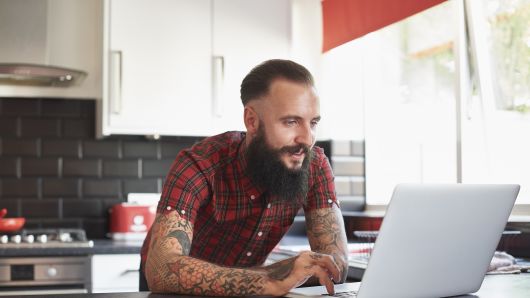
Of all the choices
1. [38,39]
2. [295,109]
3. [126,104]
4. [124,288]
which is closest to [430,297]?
[295,109]

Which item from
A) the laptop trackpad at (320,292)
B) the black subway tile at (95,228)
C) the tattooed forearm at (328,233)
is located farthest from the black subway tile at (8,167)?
the laptop trackpad at (320,292)

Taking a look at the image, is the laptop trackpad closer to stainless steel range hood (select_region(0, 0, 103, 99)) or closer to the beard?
the beard

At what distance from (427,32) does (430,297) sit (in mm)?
2278

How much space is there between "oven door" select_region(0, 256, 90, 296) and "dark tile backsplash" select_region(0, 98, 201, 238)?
624 mm

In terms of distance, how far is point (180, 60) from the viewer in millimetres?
4012

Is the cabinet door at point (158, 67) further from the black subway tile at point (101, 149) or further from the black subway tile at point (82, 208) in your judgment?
the black subway tile at point (82, 208)

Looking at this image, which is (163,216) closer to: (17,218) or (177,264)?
(177,264)

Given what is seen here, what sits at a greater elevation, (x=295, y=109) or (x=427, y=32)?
(x=427, y=32)

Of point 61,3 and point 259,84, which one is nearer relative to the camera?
point 259,84

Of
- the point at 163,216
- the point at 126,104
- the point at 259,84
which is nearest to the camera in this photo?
the point at 163,216

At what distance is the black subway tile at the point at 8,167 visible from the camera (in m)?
4.08

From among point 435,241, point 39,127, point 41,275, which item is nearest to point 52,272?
point 41,275

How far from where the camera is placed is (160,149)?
172 inches

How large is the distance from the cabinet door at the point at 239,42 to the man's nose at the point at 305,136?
2029 millimetres
